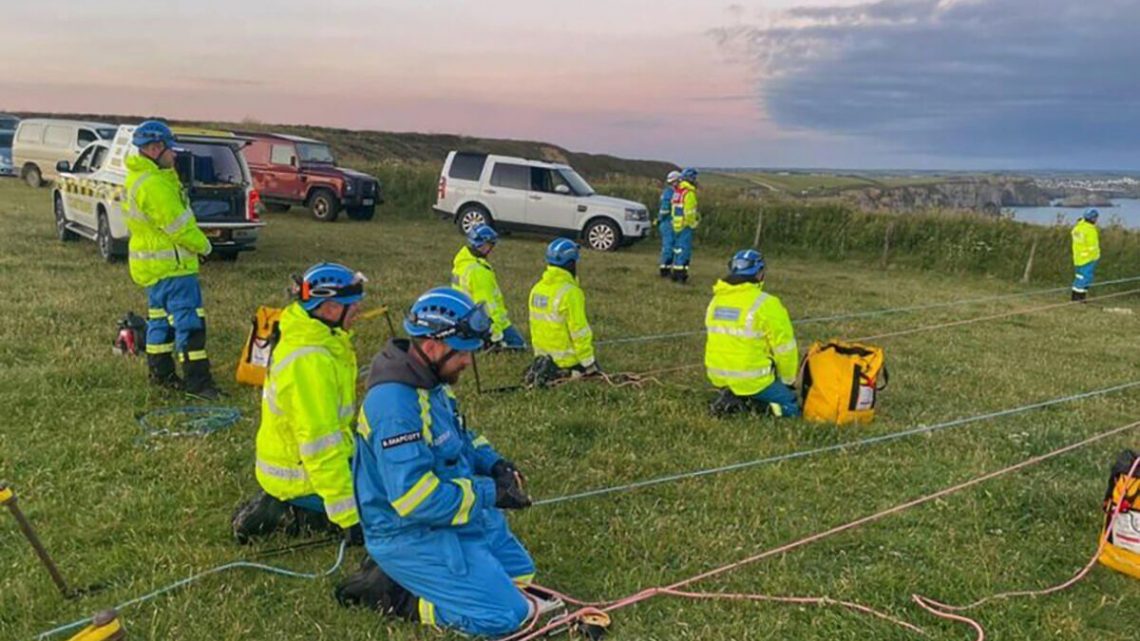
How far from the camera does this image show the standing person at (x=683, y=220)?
14711 millimetres

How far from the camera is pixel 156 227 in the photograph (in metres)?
6.27

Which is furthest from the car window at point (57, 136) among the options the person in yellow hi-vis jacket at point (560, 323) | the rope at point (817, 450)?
the rope at point (817, 450)

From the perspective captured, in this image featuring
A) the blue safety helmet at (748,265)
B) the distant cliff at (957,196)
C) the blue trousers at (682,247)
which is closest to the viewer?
the blue safety helmet at (748,265)

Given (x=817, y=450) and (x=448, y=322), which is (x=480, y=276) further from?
(x=448, y=322)

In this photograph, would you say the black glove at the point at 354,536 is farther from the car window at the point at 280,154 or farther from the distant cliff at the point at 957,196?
the distant cliff at the point at 957,196

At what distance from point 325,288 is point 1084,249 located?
52.8 ft

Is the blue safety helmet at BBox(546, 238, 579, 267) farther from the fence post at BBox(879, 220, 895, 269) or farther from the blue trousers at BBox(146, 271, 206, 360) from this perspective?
the fence post at BBox(879, 220, 895, 269)

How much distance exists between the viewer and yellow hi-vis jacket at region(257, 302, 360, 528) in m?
3.71

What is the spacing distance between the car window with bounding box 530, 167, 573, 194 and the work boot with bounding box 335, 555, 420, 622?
652 inches

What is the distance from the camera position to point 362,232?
19.5 metres

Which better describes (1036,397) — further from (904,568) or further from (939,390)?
(904,568)

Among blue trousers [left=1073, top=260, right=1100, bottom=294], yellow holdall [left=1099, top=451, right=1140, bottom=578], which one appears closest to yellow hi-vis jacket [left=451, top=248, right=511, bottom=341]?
yellow holdall [left=1099, top=451, right=1140, bottom=578]

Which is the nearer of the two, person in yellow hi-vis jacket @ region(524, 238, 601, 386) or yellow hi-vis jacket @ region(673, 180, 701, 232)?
person in yellow hi-vis jacket @ region(524, 238, 601, 386)

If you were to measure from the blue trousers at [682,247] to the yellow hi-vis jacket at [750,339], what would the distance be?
326 inches
